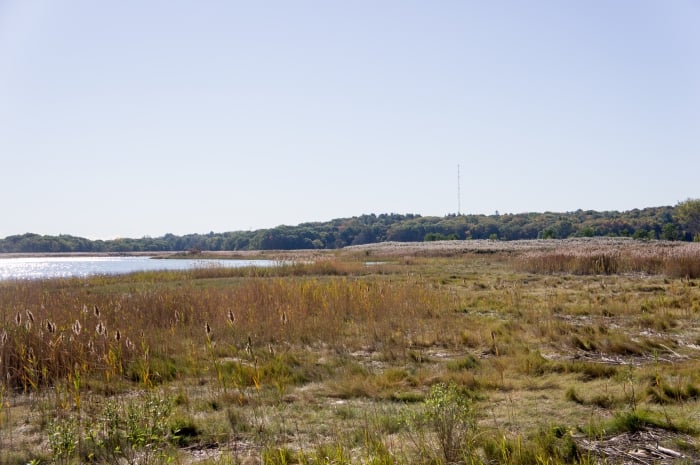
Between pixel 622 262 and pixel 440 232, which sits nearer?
pixel 622 262

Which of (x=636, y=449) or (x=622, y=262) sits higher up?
(x=622, y=262)

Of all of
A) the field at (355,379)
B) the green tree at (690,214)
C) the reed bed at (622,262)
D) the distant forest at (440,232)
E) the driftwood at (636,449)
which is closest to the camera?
the driftwood at (636,449)

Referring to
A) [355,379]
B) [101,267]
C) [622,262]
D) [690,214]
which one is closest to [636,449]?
[355,379]

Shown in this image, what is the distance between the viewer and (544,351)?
870 cm

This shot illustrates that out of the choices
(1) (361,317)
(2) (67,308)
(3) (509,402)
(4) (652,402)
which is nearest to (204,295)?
(2) (67,308)

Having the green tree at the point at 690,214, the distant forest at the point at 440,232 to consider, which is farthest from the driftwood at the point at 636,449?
the green tree at the point at 690,214

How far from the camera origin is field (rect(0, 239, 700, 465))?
4.41m

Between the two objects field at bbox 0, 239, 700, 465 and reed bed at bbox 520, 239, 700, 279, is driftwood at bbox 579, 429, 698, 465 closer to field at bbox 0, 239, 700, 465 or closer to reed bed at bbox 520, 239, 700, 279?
field at bbox 0, 239, 700, 465

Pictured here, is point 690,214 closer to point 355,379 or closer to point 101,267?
point 101,267

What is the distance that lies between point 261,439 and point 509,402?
285cm

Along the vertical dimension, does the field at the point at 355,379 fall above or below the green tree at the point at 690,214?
below

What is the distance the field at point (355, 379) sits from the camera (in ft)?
14.5

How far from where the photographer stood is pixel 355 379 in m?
7.01

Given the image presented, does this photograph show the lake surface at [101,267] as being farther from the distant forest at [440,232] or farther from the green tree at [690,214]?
the green tree at [690,214]
